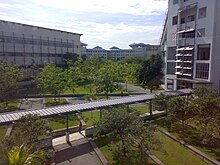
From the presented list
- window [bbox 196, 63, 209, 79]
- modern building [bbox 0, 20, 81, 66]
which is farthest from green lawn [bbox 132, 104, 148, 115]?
modern building [bbox 0, 20, 81, 66]

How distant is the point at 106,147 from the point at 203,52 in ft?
86.7

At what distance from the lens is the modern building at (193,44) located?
1256 inches

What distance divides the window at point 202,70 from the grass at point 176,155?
806 inches

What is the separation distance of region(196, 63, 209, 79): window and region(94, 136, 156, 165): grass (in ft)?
75.5

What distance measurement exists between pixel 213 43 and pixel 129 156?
25260mm

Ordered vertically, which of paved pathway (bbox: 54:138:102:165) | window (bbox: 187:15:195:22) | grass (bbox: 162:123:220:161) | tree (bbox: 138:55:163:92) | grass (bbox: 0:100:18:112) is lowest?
paved pathway (bbox: 54:138:102:165)

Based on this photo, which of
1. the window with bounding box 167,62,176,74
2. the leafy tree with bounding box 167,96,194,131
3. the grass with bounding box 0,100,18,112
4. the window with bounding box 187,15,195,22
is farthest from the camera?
the window with bounding box 167,62,176,74

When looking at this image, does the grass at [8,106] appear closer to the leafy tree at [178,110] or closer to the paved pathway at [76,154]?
the paved pathway at [76,154]

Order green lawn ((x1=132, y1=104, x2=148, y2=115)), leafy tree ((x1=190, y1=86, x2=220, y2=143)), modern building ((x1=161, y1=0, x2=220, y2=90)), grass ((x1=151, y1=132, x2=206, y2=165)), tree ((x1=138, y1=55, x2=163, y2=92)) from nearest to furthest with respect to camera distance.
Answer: grass ((x1=151, y1=132, x2=206, y2=165))
leafy tree ((x1=190, y1=86, x2=220, y2=143))
green lawn ((x1=132, y1=104, x2=148, y2=115))
modern building ((x1=161, y1=0, x2=220, y2=90))
tree ((x1=138, y1=55, x2=163, y2=92))

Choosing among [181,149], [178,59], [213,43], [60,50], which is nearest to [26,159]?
[181,149]

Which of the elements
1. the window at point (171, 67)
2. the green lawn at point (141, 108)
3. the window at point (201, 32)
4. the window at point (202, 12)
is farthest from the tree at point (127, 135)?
the window at point (171, 67)

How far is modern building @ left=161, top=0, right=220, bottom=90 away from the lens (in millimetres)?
31906

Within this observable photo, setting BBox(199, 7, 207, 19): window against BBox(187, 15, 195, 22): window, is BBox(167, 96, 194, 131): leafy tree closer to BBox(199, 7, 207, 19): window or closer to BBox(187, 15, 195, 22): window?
BBox(199, 7, 207, 19): window

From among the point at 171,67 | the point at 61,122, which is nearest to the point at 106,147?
the point at 61,122
